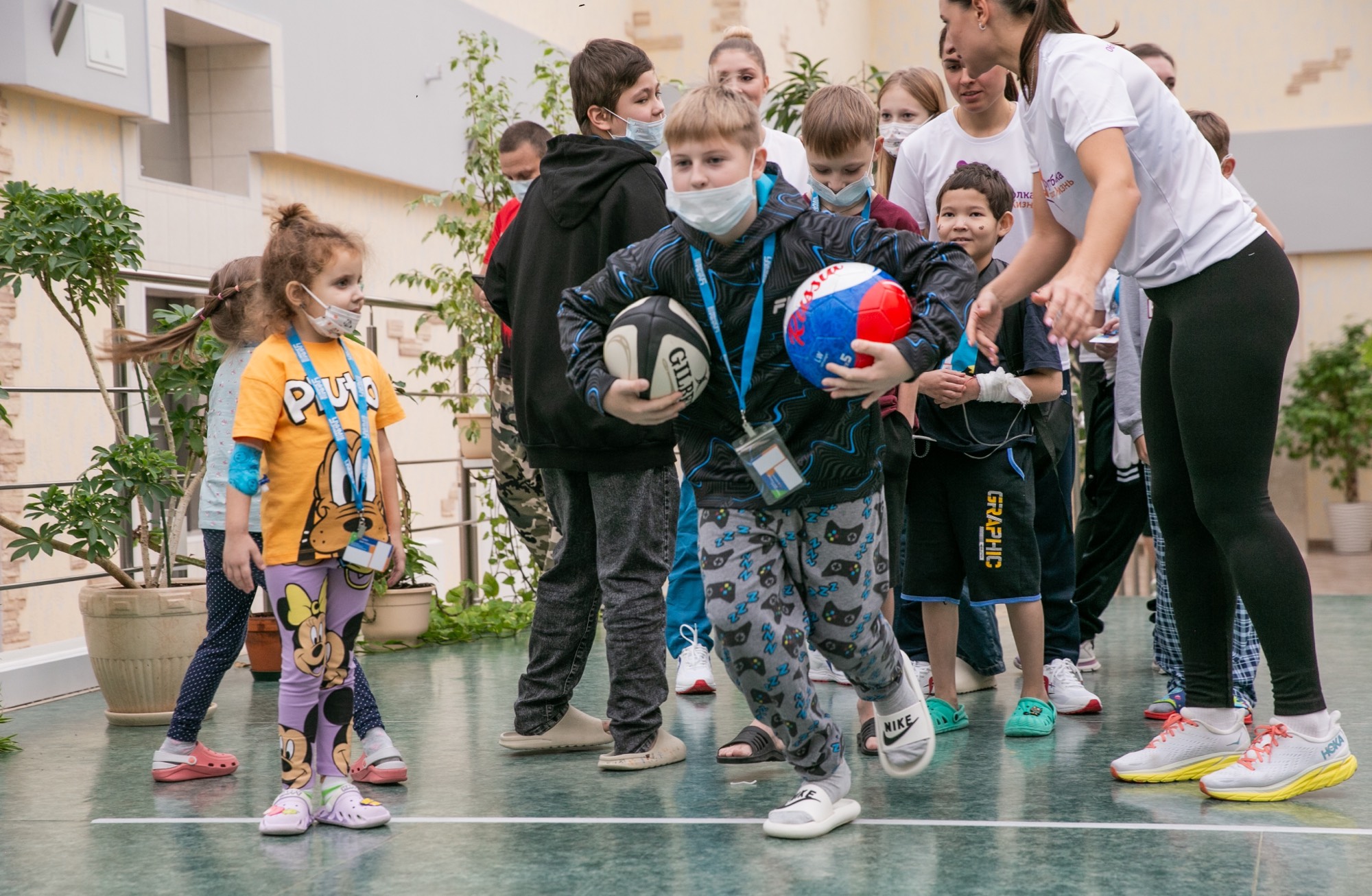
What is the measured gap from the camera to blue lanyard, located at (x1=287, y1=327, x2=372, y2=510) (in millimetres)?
2885

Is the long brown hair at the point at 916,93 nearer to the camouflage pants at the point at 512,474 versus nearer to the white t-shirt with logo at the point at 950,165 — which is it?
the white t-shirt with logo at the point at 950,165

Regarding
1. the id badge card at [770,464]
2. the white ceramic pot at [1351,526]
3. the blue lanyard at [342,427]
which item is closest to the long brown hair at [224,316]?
the blue lanyard at [342,427]

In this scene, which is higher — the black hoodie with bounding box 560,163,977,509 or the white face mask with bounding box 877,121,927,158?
the white face mask with bounding box 877,121,927,158

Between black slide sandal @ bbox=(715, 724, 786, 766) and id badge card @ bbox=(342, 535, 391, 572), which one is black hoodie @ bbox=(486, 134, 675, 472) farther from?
black slide sandal @ bbox=(715, 724, 786, 766)

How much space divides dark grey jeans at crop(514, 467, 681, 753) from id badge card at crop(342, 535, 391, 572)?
0.58 m

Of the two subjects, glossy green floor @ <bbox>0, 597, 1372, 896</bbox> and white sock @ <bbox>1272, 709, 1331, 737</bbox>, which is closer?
glossy green floor @ <bbox>0, 597, 1372, 896</bbox>

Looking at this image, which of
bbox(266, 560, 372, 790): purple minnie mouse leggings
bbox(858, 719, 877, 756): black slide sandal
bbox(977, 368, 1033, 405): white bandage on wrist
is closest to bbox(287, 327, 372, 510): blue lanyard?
bbox(266, 560, 372, 790): purple minnie mouse leggings

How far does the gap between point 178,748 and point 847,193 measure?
2.14 m

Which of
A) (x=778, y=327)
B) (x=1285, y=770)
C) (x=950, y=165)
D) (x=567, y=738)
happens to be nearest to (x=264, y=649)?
(x=567, y=738)

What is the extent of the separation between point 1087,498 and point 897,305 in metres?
2.66

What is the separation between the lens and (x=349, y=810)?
9.20 feet

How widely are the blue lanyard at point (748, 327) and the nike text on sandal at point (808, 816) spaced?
28.1 inches

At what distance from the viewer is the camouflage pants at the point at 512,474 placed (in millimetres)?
4559

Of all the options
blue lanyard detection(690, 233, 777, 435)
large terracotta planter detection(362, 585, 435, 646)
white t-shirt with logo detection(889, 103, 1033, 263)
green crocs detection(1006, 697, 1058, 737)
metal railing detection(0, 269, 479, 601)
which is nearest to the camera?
blue lanyard detection(690, 233, 777, 435)
